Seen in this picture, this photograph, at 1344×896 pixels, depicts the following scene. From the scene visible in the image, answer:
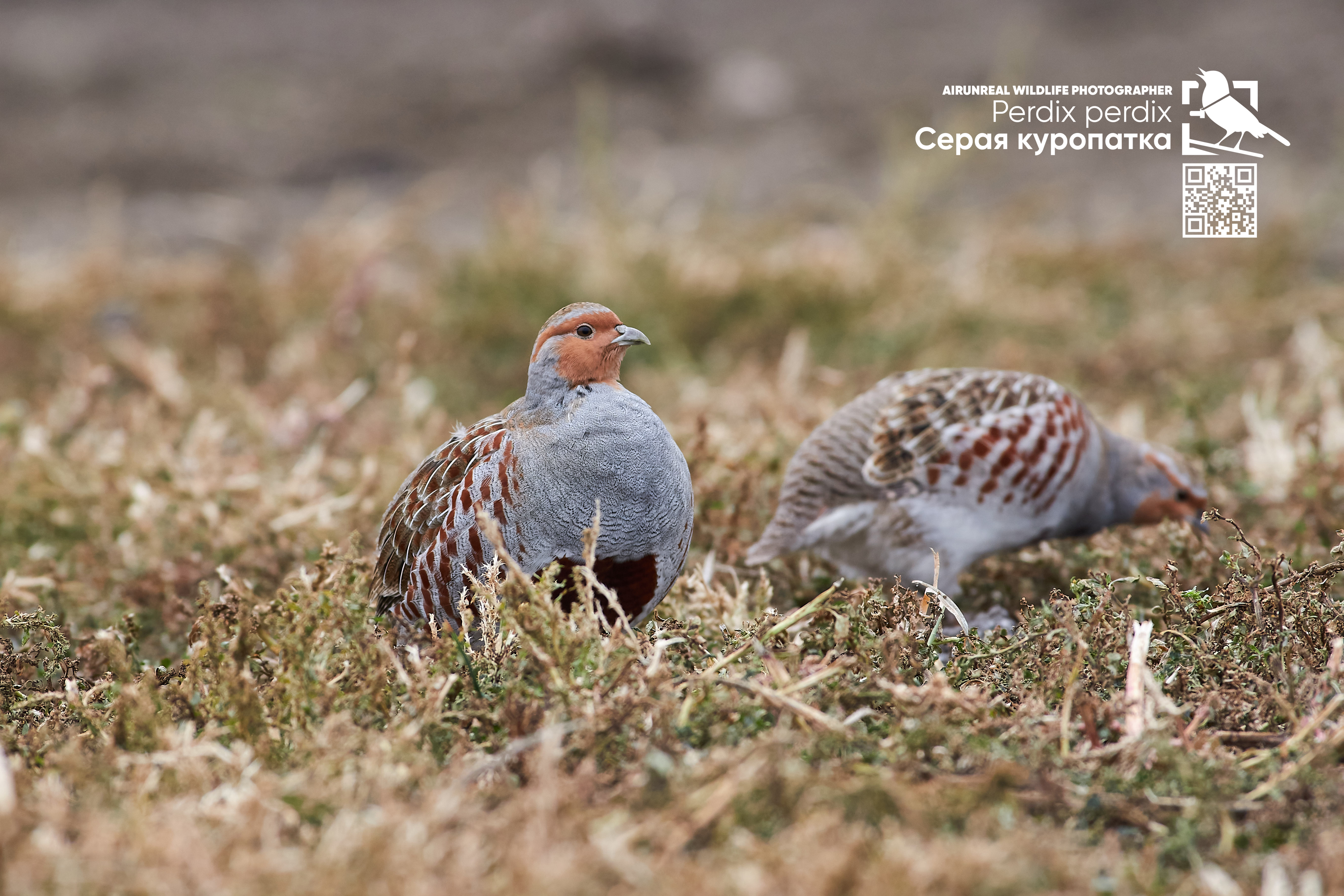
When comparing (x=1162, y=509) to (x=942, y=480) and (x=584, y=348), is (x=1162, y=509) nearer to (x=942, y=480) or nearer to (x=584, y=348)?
(x=942, y=480)

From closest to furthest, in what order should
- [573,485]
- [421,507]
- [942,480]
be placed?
[573,485] → [421,507] → [942,480]

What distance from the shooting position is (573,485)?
8.17 ft

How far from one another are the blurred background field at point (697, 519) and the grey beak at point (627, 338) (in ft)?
2.06

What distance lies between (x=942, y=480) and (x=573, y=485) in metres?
1.34

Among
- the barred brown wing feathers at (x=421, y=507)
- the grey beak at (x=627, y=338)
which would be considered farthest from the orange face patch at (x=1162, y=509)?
the barred brown wing feathers at (x=421, y=507)

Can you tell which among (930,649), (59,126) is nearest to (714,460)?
(930,649)

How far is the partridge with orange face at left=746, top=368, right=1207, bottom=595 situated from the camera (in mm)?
3424

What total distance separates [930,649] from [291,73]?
11781 mm

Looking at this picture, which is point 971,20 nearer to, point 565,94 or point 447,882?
point 565,94

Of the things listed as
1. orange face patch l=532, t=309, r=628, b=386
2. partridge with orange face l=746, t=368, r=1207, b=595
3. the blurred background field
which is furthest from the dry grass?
orange face patch l=532, t=309, r=628, b=386

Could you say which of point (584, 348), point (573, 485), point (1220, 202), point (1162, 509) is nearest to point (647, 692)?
point (573, 485)

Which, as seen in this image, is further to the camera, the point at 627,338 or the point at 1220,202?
the point at 1220,202

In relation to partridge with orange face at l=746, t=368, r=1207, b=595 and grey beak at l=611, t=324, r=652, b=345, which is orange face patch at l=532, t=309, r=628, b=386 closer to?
grey beak at l=611, t=324, r=652, b=345

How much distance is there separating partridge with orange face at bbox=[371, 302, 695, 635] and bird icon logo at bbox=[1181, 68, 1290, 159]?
5.08 meters
